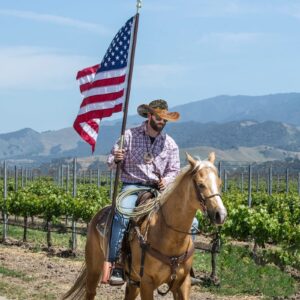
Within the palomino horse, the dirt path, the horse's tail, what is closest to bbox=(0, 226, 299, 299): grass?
the dirt path

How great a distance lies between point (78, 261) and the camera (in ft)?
47.5

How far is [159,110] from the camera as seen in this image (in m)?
6.85

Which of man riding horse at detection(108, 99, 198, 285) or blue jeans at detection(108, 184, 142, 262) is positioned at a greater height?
man riding horse at detection(108, 99, 198, 285)

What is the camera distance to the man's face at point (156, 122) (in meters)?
6.87

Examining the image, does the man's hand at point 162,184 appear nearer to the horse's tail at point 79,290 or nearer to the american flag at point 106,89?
the american flag at point 106,89

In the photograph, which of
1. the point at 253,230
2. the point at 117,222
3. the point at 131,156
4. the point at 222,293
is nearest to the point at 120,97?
the point at 131,156

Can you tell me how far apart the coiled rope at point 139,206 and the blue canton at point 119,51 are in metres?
1.32

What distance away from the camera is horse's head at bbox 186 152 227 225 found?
17.8 ft

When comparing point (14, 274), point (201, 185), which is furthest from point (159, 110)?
point (14, 274)

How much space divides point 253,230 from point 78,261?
3.57m

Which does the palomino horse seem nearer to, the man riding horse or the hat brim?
the man riding horse

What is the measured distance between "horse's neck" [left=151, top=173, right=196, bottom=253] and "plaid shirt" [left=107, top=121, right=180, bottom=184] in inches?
28.0

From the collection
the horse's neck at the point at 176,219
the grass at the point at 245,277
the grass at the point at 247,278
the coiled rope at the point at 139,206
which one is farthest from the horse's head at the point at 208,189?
the grass at the point at 247,278

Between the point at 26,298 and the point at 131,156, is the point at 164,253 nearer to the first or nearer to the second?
the point at 131,156
